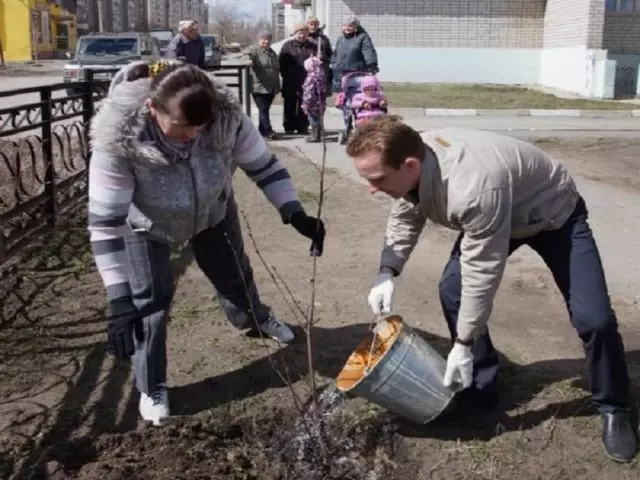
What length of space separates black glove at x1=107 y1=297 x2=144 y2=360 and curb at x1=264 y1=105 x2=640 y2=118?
12.2 metres

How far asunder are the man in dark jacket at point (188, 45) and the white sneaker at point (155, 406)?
8460 millimetres

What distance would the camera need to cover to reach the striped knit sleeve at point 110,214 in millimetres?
2830

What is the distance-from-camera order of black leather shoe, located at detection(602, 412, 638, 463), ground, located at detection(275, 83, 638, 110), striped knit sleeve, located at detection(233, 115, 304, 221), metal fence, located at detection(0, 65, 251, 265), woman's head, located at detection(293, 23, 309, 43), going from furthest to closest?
1. ground, located at detection(275, 83, 638, 110)
2. woman's head, located at detection(293, 23, 309, 43)
3. metal fence, located at detection(0, 65, 251, 265)
4. striped knit sleeve, located at detection(233, 115, 304, 221)
5. black leather shoe, located at detection(602, 412, 638, 463)

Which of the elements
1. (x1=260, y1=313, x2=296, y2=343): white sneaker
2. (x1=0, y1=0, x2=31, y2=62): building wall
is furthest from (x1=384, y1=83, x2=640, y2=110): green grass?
(x1=0, y1=0, x2=31, y2=62): building wall

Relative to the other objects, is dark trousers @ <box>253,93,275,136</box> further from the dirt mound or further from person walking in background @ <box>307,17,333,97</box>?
the dirt mound

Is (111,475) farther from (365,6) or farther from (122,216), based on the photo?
(365,6)

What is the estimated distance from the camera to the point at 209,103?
272 centimetres

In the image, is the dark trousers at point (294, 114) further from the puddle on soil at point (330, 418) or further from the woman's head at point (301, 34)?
the puddle on soil at point (330, 418)

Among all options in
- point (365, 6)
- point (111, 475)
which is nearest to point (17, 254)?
point (111, 475)

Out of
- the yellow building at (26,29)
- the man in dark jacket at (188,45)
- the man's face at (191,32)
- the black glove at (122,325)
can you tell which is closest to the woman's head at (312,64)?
the man in dark jacket at (188,45)

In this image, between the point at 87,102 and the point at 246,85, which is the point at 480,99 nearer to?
the point at 246,85

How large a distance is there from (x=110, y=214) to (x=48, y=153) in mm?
3116

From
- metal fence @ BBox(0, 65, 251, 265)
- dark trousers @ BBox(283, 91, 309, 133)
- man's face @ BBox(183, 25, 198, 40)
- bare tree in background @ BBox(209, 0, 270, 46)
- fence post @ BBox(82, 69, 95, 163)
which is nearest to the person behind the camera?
metal fence @ BBox(0, 65, 251, 265)

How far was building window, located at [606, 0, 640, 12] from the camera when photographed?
20.0 metres
